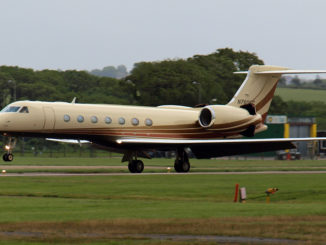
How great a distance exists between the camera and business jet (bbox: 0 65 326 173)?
36938 millimetres

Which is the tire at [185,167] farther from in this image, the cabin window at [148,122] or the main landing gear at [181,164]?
the cabin window at [148,122]

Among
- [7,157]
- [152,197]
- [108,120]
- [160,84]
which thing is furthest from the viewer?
[160,84]

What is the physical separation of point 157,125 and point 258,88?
7542 mm

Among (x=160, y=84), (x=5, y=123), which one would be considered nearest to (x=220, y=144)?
(x=5, y=123)

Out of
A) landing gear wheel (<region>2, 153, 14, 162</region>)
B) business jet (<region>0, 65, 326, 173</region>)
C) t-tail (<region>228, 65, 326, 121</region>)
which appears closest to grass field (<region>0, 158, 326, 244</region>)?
landing gear wheel (<region>2, 153, 14, 162</region>)

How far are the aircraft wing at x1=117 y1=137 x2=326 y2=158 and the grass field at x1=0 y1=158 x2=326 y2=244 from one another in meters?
7.08

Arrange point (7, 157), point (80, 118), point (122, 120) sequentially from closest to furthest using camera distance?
point (7, 157), point (80, 118), point (122, 120)

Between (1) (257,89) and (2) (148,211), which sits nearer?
(2) (148,211)

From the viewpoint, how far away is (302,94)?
406 ft

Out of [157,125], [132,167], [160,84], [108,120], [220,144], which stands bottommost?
[132,167]

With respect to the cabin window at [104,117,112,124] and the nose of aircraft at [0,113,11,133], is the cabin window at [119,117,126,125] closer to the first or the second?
the cabin window at [104,117,112,124]

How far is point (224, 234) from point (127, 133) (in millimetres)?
24493

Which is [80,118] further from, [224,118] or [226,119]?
[226,119]

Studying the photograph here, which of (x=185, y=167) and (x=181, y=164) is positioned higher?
(x=181, y=164)
